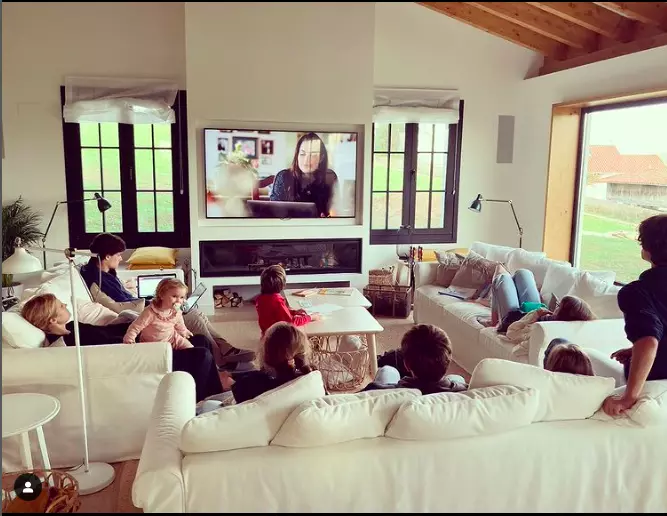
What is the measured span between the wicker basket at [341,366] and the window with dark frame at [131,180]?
8.13ft

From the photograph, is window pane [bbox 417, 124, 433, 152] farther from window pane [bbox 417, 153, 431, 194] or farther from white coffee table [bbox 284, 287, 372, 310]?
white coffee table [bbox 284, 287, 372, 310]

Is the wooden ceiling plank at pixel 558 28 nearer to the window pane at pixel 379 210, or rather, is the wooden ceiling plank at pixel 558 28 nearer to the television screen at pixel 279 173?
the television screen at pixel 279 173

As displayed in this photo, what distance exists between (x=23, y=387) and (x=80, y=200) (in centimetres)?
295

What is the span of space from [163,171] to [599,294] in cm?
395

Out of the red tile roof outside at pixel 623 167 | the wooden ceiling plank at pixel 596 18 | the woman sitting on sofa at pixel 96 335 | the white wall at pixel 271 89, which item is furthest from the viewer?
the white wall at pixel 271 89

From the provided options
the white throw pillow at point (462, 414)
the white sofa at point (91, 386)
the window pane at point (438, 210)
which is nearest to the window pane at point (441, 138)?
the window pane at point (438, 210)

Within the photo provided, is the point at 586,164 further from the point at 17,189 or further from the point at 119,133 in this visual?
the point at 17,189

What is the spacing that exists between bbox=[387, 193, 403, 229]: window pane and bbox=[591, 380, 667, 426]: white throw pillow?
4151 millimetres

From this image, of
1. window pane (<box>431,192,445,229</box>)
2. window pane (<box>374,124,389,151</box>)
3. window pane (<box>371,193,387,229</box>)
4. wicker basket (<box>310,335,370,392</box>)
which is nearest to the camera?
wicker basket (<box>310,335,370,392</box>)

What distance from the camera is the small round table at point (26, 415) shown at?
2131mm

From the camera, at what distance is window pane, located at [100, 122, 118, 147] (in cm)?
533

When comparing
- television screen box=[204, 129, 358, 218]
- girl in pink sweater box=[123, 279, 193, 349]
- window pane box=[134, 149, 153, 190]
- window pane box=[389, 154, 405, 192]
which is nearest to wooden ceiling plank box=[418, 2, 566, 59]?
window pane box=[389, 154, 405, 192]

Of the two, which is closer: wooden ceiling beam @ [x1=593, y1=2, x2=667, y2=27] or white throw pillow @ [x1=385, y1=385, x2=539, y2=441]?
white throw pillow @ [x1=385, y1=385, x2=539, y2=441]

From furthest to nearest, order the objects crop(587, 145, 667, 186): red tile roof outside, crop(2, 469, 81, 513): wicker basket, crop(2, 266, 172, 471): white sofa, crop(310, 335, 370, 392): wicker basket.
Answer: crop(587, 145, 667, 186): red tile roof outside
crop(310, 335, 370, 392): wicker basket
crop(2, 266, 172, 471): white sofa
crop(2, 469, 81, 513): wicker basket
